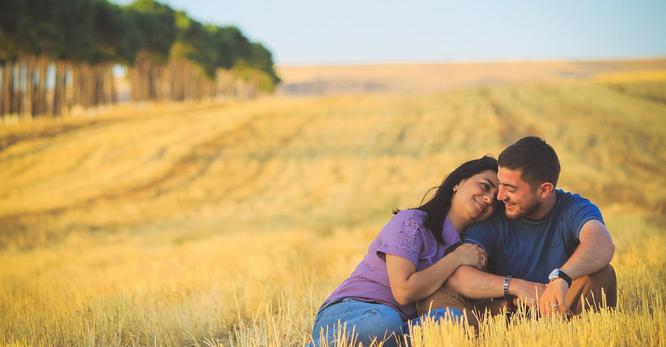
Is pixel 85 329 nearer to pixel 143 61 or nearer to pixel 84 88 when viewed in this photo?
pixel 84 88

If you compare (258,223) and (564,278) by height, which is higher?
(564,278)

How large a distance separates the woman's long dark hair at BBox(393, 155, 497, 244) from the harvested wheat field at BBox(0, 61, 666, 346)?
2.46 feet

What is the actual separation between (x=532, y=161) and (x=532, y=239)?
668mm

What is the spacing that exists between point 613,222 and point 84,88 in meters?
51.1

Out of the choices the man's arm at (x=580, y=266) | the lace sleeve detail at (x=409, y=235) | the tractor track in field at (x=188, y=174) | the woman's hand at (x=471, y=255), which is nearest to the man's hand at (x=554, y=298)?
the man's arm at (x=580, y=266)

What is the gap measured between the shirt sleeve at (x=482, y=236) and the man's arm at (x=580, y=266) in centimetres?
56

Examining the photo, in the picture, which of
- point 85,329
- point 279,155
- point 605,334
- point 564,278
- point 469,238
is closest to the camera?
point 605,334

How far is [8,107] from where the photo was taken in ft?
154

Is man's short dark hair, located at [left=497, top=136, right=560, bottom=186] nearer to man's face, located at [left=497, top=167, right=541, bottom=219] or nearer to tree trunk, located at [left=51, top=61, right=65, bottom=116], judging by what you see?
man's face, located at [left=497, top=167, right=541, bottom=219]

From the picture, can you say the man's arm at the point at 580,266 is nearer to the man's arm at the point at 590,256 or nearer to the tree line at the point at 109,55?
the man's arm at the point at 590,256

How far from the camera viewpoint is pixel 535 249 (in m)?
5.32

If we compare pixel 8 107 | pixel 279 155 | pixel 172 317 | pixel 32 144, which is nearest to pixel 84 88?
pixel 8 107

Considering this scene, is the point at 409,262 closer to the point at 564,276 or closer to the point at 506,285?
the point at 506,285

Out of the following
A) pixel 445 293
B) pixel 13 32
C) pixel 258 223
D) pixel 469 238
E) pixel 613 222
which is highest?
pixel 13 32
